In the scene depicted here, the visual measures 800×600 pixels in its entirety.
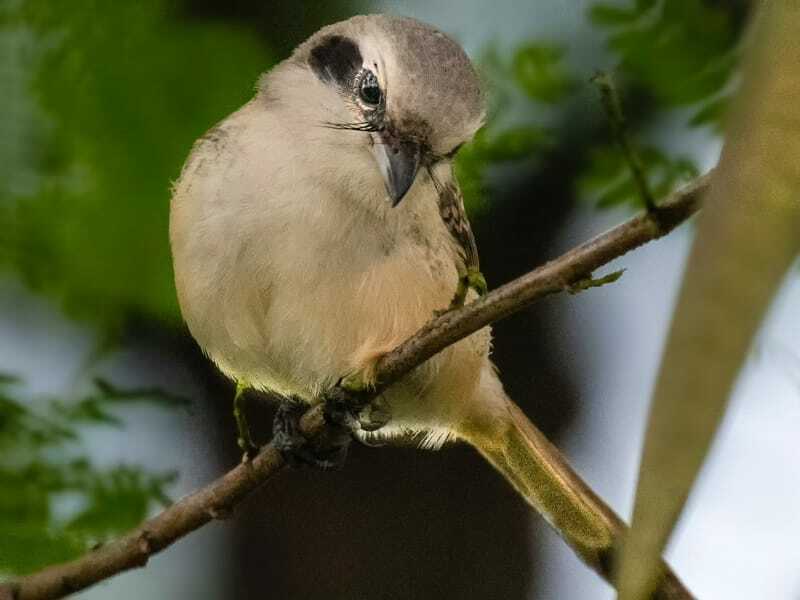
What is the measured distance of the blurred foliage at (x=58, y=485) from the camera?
49.0 inches

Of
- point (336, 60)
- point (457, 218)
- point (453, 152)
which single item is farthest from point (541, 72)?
point (336, 60)

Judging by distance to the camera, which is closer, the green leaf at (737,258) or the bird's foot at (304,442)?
the green leaf at (737,258)

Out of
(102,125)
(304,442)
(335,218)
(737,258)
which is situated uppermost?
(737,258)

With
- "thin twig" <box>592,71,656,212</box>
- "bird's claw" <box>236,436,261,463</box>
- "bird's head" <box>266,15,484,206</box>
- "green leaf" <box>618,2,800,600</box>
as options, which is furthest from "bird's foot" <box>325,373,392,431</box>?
"green leaf" <box>618,2,800,600</box>

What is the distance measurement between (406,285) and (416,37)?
35 cm

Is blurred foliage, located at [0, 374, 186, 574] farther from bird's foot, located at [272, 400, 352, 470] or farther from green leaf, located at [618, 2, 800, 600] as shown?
green leaf, located at [618, 2, 800, 600]

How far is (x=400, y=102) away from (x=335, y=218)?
7.1 inches

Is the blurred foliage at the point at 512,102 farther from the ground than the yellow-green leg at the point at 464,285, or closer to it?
closer to it

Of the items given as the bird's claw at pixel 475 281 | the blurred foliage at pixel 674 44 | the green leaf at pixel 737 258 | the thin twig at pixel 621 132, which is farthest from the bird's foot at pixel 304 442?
the green leaf at pixel 737 258

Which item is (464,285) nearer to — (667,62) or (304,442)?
(667,62)

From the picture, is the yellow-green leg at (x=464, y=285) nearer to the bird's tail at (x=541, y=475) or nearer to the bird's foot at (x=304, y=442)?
the bird's foot at (x=304, y=442)

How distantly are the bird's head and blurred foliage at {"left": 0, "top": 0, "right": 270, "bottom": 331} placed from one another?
0.55 feet

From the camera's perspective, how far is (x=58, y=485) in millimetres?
1277

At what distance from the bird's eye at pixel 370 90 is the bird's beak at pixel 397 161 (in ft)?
0.27
